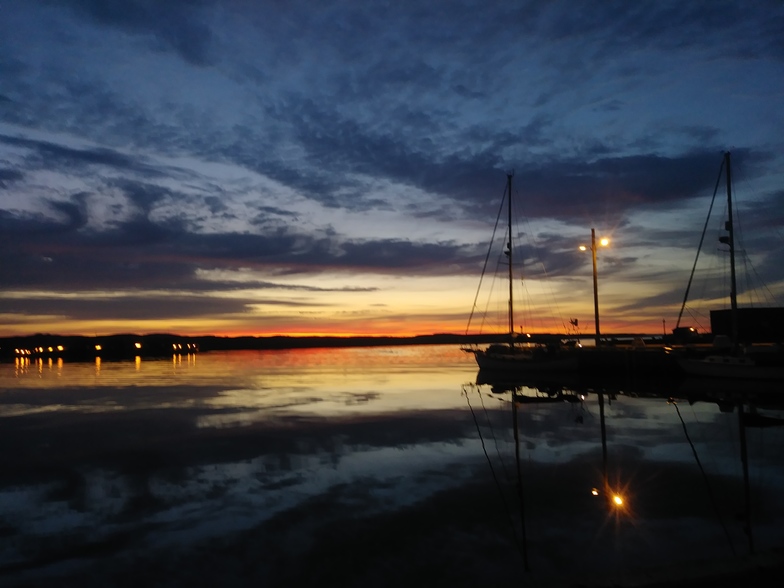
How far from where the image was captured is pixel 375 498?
13234 millimetres

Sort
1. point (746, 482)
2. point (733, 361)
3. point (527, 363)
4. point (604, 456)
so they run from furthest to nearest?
1. point (527, 363)
2. point (733, 361)
3. point (604, 456)
4. point (746, 482)

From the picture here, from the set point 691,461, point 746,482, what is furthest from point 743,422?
point 746,482

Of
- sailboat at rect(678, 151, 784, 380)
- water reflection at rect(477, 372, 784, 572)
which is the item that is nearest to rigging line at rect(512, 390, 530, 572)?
water reflection at rect(477, 372, 784, 572)

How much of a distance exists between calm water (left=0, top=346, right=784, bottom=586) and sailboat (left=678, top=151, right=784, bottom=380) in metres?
12.9

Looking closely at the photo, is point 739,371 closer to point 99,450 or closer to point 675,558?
point 675,558

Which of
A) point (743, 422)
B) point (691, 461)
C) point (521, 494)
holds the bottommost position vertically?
point (743, 422)

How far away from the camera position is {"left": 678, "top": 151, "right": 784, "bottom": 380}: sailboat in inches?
1479

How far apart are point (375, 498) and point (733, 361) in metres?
33.6

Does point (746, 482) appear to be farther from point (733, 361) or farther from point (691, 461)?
point (733, 361)

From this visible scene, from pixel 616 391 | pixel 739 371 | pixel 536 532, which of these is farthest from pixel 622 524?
Result: pixel 739 371

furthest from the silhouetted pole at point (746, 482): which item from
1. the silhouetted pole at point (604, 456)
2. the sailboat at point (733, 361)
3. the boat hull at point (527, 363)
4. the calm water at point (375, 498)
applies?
the boat hull at point (527, 363)

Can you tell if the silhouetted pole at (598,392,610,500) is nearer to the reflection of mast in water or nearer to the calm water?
the calm water

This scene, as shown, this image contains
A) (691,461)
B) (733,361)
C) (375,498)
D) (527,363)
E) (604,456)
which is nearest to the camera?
(375,498)

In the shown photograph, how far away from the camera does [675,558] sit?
9.09m
